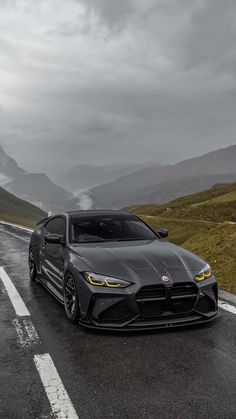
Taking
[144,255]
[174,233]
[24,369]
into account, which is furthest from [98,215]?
[174,233]

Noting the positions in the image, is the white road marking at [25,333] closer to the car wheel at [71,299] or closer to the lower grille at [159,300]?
the car wheel at [71,299]

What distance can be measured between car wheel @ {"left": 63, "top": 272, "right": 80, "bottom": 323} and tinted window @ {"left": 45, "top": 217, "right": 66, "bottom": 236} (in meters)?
1.15

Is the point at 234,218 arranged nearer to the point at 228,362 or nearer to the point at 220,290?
the point at 220,290

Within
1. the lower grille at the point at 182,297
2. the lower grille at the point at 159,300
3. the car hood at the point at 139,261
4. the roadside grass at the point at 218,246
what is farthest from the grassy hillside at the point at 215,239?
the lower grille at the point at 159,300

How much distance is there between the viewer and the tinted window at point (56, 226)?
7.41m

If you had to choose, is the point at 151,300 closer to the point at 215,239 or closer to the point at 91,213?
the point at 91,213

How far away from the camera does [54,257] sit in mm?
7121

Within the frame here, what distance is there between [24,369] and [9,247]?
1195 cm

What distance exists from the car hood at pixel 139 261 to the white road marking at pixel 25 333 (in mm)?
1048

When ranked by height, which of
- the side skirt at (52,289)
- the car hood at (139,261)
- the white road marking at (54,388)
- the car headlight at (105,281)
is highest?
the car hood at (139,261)

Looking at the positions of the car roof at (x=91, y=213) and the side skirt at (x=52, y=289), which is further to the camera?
the car roof at (x=91, y=213)

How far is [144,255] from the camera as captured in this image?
229 inches

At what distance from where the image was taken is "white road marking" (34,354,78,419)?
3.50 metres

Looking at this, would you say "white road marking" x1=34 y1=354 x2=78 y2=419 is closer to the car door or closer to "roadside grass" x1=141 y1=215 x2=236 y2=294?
the car door
